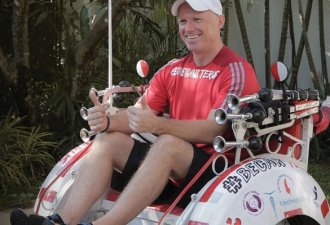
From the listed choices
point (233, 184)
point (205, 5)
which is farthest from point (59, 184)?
point (205, 5)

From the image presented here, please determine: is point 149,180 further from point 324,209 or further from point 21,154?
point 21,154

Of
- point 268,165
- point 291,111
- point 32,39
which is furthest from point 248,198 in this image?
point 32,39

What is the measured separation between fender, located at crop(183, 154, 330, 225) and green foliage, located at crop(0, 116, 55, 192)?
300 centimetres

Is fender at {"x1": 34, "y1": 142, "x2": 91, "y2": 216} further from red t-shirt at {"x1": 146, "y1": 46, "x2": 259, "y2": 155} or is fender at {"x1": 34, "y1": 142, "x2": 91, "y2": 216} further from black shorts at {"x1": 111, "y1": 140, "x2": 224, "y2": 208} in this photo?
red t-shirt at {"x1": 146, "y1": 46, "x2": 259, "y2": 155}

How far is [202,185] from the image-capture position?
3.21 metres

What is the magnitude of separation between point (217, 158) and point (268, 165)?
261 millimetres

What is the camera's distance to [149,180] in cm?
308

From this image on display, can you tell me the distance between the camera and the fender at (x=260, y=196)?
2910 millimetres

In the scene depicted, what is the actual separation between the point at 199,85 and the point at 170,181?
566mm

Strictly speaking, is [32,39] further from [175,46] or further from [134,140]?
[134,140]

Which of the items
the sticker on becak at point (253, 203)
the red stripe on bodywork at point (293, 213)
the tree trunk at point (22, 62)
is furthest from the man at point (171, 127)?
the tree trunk at point (22, 62)

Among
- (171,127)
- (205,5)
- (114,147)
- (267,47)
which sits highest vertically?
(205,5)

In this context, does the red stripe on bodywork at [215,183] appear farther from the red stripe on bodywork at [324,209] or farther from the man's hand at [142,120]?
the red stripe on bodywork at [324,209]

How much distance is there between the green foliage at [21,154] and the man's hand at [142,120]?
2.76 meters
